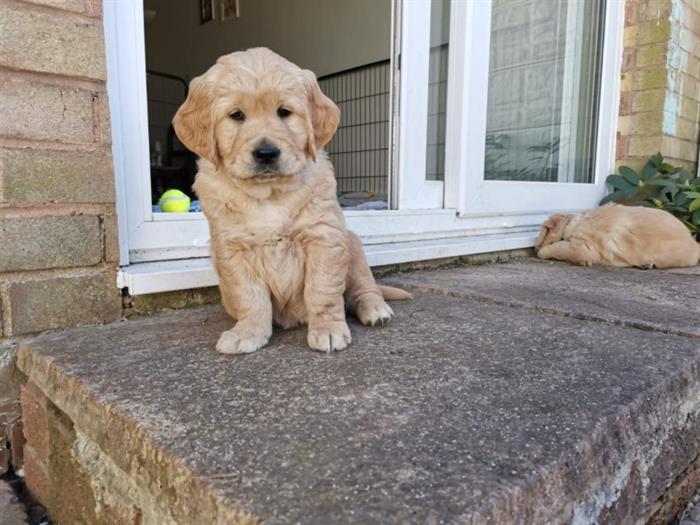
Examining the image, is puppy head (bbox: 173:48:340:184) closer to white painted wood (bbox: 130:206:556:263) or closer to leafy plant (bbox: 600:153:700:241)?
white painted wood (bbox: 130:206:556:263)

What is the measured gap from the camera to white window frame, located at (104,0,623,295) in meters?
1.70

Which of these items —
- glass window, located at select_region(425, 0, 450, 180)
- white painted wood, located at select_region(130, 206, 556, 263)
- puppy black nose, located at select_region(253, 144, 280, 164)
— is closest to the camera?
puppy black nose, located at select_region(253, 144, 280, 164)

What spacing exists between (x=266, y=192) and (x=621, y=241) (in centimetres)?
242

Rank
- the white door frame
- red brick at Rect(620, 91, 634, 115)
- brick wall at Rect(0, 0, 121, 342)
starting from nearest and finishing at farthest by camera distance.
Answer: brick wall at Rect(0, 0, 121, 342) < the white door frame < red brick at Rect(620, 91, 634, 115)

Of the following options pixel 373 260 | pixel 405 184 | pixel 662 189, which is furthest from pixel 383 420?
pixel 662 189

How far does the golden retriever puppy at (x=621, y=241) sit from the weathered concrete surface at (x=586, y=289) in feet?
0.40

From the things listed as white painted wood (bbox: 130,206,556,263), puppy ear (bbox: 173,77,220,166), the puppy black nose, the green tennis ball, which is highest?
puppy ear (bbox: 173,77,220,166)

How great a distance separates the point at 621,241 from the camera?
3020 mm

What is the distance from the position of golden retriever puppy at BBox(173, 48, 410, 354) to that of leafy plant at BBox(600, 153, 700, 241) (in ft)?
9.70

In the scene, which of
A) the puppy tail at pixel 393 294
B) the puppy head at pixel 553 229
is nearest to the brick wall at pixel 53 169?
the puppy tail at pixel 393 294

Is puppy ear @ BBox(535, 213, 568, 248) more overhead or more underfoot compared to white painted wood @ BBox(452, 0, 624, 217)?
more underfoot

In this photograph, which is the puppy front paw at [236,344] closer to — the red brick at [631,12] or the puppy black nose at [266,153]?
the puppy black nose at [266,153]

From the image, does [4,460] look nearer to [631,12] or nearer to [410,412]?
[410,412]

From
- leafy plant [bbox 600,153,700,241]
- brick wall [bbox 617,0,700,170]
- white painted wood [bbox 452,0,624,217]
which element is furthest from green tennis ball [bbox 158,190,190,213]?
brick wall [bbox 617,0,700,170]
